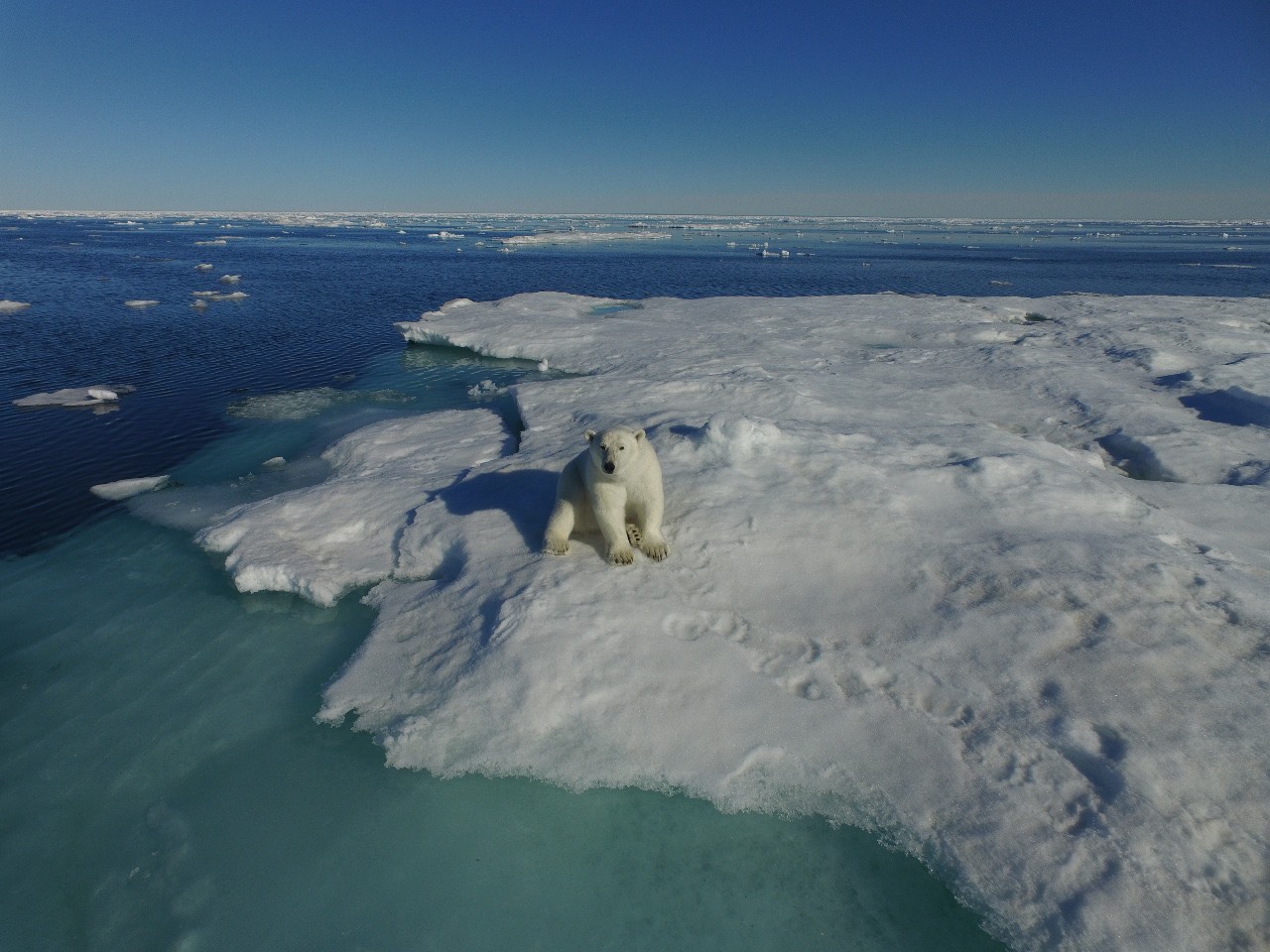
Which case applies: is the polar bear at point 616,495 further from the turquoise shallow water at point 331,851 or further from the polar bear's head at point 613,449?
the turquoise shallow water at point 331,851

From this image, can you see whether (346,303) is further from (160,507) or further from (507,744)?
(507,744)

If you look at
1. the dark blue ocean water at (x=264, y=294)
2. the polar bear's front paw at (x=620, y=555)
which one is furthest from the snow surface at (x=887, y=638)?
the dark blue ocean water at (x=264, y=294)

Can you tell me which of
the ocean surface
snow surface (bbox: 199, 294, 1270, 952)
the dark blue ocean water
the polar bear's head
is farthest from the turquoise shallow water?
the dark blue ocean water

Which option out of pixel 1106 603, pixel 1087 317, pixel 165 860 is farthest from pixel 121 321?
pixel 1087 317

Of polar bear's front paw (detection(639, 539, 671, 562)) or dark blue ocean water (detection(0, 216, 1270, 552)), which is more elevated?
polar bear's front paw (detection(639, 539, 671, 562))

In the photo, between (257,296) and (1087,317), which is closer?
(1087,317)

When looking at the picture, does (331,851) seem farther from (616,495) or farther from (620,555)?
(616,495)

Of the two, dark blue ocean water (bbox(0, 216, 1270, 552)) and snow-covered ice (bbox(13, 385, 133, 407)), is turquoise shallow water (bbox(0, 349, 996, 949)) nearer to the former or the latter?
dark blue ocean water (bbox(0, 216, 1270, 552))
